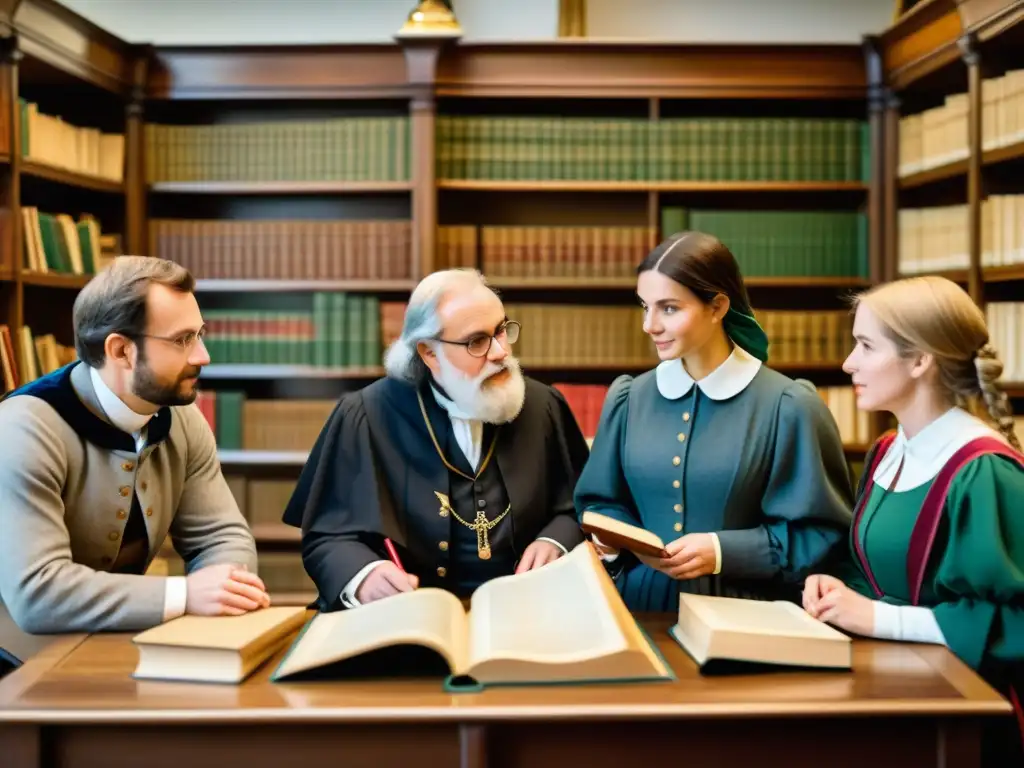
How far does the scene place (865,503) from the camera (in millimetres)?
1984

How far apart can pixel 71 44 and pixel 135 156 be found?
0.64 meters

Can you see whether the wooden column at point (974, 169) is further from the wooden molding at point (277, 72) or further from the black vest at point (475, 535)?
the black vest at point (475, 535)

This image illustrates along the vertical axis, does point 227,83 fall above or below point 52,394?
above

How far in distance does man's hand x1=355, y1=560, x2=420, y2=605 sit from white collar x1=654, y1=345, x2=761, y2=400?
2.05ft

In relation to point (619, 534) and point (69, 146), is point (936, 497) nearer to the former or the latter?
point (619, 534)

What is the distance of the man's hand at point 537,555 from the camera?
2.24 meters

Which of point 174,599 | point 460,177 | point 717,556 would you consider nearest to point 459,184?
point 460,177

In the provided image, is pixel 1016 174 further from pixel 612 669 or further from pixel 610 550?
pixel 612 669

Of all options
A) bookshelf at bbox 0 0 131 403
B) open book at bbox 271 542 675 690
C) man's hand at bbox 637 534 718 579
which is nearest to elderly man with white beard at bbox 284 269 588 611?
man's hand at bbox 637 534 718 579

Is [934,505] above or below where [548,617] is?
above

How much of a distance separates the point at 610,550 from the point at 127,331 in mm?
1024

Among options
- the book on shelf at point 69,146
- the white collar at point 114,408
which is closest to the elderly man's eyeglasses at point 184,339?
the white collar at point 114,408

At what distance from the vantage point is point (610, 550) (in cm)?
220

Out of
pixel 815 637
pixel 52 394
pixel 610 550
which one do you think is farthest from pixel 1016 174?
pixel 52 394
